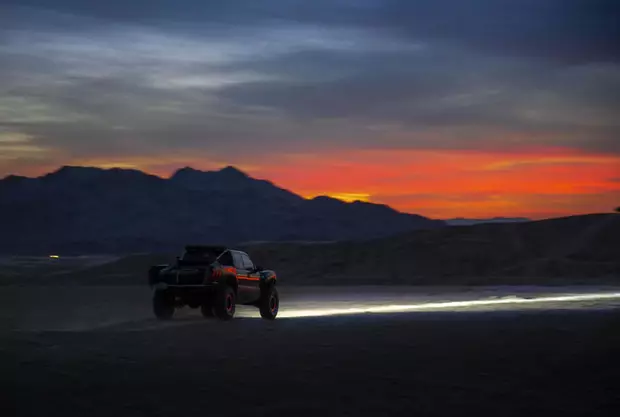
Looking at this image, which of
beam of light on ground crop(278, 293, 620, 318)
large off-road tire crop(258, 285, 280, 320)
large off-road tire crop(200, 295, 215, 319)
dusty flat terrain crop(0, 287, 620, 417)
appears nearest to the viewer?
dusty flat terrain crop(0, 287, 620, 417)

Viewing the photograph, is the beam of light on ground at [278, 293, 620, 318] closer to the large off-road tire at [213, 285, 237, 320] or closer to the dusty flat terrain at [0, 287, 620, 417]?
the large off-road tire at [213, 285, 237, 320]

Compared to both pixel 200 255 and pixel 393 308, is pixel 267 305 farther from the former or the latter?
pixel 393 308

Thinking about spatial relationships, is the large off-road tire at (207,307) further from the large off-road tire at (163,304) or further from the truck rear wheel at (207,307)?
the large off-road tire at (163,304)

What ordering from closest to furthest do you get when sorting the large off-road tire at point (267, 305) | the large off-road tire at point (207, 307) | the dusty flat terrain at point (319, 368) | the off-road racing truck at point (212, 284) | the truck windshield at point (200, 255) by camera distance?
the dusty flat terrain at point (319, 368) → the off-road racing truck at point (212, 284) → the large off-road tire at point (207, 307) → the truck windshield at point (200, 255) → the large off-road tire at point (267, 305)

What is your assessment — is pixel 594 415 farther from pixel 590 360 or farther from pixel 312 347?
pixel 312 347

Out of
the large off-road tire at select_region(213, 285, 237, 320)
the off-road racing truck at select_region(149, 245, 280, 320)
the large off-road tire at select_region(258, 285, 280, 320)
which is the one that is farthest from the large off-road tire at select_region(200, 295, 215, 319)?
the large off-road tire at select_region(258, 285, 280, 320)

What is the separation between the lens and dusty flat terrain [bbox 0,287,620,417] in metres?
12.5

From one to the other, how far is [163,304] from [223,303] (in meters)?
2.14

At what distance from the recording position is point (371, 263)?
99.3m

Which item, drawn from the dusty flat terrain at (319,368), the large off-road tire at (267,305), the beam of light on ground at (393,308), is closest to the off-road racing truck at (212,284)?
the large off-road tire at (267,305)

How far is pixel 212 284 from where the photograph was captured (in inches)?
1061

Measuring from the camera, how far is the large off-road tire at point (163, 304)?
91.6 feet

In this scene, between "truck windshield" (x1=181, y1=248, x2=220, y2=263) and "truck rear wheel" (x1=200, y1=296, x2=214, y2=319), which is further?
"truck windshield" (x1=181, y1=248, x2=220, y2=263)

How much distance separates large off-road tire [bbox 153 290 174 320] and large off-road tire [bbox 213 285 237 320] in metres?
1.65
